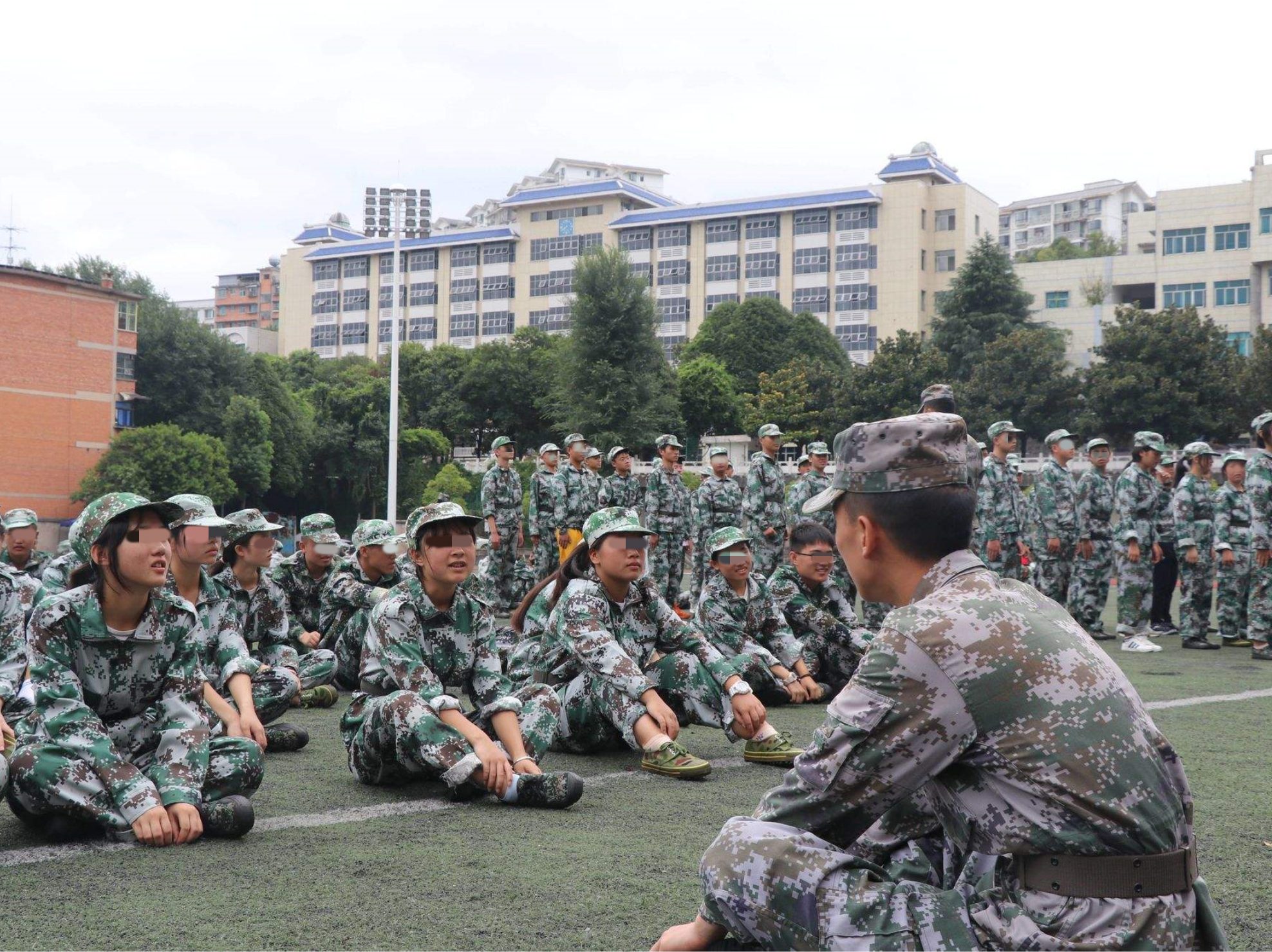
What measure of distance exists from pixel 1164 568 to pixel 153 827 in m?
11.7

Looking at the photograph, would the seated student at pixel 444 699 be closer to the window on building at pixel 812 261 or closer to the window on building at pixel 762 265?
the window on building at pixel 812 261

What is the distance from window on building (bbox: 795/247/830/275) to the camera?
73.6 metres

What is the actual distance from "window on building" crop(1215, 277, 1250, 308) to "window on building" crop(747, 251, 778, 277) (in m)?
26.2

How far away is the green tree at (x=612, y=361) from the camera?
46250 millimetres

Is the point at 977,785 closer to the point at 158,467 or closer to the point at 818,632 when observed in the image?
the point at 818,632

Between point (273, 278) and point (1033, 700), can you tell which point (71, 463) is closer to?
point (1033, 700)

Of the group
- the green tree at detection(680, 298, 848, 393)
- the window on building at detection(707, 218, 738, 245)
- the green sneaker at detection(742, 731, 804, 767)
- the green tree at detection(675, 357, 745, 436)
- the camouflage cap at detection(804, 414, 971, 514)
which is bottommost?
the green sneaker at detection(742, 731, 804, 767)

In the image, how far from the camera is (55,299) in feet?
173

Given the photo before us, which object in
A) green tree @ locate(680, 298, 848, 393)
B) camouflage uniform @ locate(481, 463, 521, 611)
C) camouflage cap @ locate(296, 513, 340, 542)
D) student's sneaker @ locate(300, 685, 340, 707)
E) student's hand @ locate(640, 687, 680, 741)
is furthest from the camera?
green tree @ locate(680, 298, 848, 393)

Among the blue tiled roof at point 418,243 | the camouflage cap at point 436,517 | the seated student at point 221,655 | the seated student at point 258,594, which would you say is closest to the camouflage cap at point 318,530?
the seated student at point 258,594

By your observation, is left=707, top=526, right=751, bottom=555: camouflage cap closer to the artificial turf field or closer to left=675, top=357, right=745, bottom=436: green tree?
the artificial turf field

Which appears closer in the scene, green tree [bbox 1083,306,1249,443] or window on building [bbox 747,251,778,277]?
green tree [bbox 1083,306,1249,443]

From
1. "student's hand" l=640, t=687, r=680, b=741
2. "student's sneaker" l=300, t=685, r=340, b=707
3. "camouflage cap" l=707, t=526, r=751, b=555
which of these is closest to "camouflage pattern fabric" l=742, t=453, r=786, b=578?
"camouflage cap" l=707, t=526, r=751, b=555

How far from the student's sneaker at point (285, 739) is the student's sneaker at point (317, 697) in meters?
1.63
